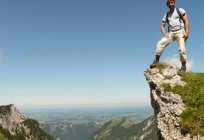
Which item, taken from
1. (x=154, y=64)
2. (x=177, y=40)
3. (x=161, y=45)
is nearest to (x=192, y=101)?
(x=154, y=64)

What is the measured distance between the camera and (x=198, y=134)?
49.5 feet

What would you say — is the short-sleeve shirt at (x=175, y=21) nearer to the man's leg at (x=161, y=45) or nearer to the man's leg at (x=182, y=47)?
the man's leg at (x=182, y=47)

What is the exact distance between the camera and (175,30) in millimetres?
20328

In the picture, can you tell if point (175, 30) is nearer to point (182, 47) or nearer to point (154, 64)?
point (182, 47)

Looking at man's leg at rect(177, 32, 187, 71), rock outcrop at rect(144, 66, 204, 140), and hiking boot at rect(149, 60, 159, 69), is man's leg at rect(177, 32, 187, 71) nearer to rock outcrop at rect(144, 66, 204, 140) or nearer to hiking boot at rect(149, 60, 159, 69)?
rock outcrop at rect(144, 66, 204, 140)

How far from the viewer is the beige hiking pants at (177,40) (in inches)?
798

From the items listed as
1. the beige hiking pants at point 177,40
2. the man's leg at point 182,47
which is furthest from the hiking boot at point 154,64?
the man's leg at point 182,47

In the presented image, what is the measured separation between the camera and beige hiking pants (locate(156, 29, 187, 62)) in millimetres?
20281

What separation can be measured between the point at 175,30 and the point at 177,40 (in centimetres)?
78

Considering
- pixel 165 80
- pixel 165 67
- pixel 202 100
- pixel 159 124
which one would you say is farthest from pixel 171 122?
pixel 165 67

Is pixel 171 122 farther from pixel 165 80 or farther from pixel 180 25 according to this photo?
pixel 180 25

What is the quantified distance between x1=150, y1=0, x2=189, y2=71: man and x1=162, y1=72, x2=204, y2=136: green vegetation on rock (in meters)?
1.97

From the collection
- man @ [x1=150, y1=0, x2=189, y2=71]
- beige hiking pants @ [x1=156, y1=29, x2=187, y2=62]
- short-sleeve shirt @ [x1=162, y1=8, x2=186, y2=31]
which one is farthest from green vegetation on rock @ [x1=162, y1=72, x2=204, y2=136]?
short-sleeve shirt @ [x1=162, y1=8, x2=186, y2=31]

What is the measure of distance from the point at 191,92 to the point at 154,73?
3.35 m
